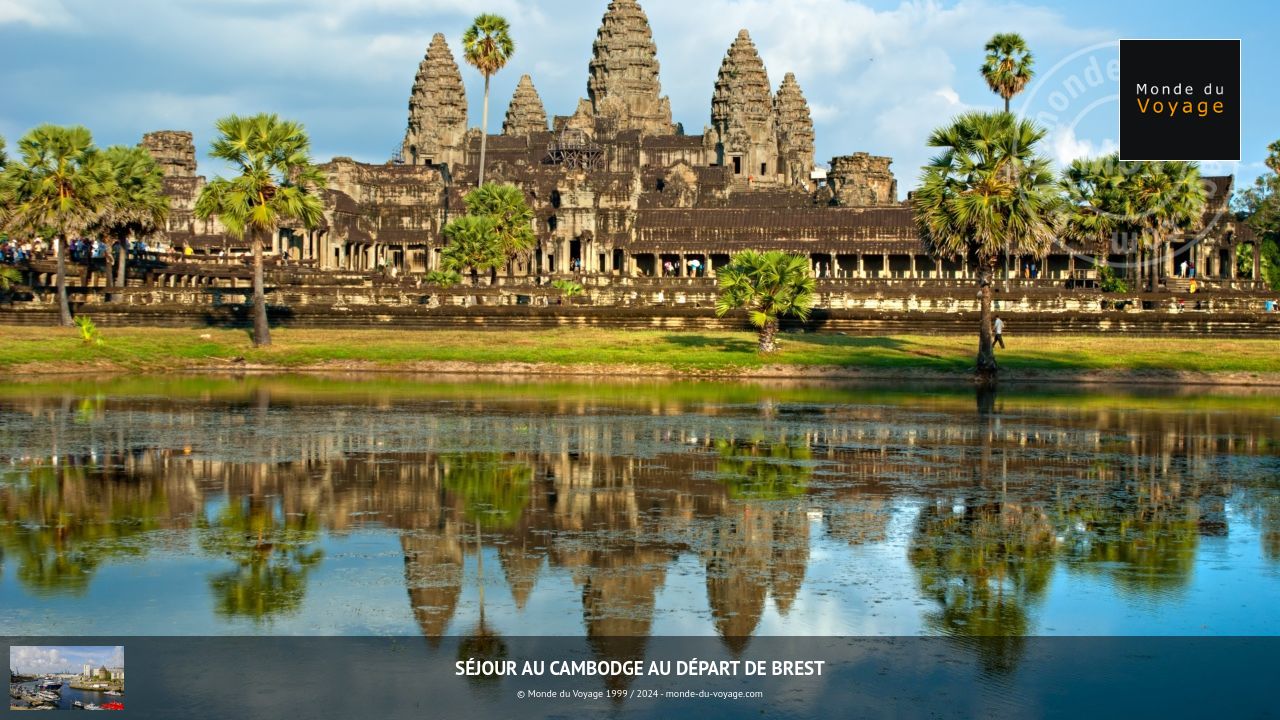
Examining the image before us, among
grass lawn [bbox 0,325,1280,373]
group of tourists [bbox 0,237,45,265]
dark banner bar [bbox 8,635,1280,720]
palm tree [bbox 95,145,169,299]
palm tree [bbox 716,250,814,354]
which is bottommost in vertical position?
dark banner bar [bbox 8,635,1280,720]

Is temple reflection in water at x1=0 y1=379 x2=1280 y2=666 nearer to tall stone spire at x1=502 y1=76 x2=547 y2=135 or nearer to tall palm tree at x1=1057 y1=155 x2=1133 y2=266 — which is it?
tall palm tree at x1=1057 y1=155 x2=1133 y2=266

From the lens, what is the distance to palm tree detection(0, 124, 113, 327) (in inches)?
1966

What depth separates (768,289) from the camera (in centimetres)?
4475

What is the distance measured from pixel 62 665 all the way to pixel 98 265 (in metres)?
60.8

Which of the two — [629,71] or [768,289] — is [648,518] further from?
[629,71]

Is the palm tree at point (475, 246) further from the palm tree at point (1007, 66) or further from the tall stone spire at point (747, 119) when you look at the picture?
the tall stone spire at point (747, 119)

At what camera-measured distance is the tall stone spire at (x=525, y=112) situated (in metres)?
146

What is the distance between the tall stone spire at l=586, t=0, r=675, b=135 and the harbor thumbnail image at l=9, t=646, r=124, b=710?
12825cm

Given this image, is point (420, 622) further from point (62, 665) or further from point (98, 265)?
point (98, 265)

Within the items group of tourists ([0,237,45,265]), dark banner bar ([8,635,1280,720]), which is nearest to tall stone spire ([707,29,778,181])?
group of tourists ([0,237,45,265])

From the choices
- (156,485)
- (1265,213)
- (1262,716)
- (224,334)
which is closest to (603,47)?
(1265,213)

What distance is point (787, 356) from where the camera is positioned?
143ft

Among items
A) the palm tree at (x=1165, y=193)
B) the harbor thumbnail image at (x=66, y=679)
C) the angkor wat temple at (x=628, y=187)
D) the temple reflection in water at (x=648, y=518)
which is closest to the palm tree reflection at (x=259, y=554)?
the temple reflection in water at (x=648, y=518)

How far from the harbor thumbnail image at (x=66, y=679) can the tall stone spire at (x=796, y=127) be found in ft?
456
